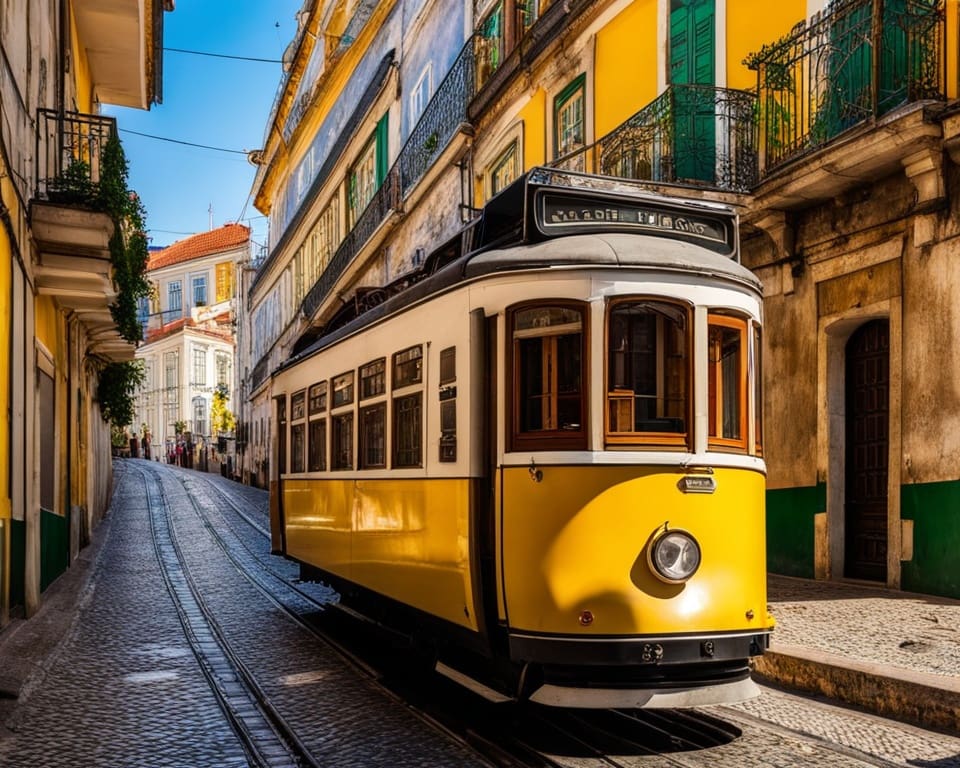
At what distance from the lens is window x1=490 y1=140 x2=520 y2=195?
65.1ft

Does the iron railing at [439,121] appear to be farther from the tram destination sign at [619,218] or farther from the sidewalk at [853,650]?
the tram destination sign at [619,218]

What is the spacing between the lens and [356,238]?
29766 mm

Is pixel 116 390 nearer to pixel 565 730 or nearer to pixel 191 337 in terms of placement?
pixel 565 730

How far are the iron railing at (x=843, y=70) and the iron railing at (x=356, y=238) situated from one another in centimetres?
1374

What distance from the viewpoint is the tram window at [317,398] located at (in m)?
10.4

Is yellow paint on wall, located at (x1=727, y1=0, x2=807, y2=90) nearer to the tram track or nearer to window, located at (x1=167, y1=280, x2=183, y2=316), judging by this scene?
the tram track

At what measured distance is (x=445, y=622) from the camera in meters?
7.00

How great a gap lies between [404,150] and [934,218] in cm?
1627

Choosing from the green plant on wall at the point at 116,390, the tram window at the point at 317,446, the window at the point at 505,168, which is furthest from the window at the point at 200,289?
the tram window at the point at 317,446

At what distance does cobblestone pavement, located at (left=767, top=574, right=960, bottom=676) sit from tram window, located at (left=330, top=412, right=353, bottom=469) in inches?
142

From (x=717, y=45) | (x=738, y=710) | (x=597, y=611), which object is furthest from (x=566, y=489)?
(x=717, y=45)

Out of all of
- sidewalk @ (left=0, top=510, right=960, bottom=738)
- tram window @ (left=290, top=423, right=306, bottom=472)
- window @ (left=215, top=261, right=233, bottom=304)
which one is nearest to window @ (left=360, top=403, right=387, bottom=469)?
tram window @ (left=290, top=423, right=306, bottom=472)

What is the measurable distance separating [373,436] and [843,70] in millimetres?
6752

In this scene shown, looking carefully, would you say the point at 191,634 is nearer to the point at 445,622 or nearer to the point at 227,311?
the point at 445,622
